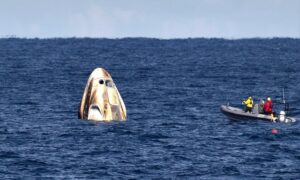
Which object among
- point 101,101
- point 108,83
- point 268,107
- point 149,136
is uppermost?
point 108,83

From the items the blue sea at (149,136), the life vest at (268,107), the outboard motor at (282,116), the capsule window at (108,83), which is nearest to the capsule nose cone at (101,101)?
the capsule window at (108,83)

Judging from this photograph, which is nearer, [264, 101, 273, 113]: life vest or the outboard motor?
the outboard motor

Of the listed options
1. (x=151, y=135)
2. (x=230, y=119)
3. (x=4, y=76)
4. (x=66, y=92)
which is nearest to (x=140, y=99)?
(x=66, y=92)

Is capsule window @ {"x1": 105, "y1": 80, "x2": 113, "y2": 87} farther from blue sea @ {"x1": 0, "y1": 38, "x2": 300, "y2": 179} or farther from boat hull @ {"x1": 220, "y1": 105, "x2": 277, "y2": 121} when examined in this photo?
boat hull @ {"x1": 220, "y1": 105, "x2": 277, "y2": 121}

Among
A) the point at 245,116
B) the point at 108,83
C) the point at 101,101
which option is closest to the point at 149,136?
the point at 101,101

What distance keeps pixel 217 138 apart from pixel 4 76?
6544cm

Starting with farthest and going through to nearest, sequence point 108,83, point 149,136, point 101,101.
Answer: point 108,83 < point 101,101 < point 149,136

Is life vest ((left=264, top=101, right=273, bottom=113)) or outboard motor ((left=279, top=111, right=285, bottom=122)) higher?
life vest ((left=264, top=101, right=273, bottom=113))

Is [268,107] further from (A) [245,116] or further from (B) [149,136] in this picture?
(B) [149,136]

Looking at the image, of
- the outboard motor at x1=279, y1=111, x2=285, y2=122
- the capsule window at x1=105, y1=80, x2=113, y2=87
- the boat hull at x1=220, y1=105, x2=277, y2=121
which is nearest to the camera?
the outboard motor at x1=279, y1=111, x2=285, y2=122

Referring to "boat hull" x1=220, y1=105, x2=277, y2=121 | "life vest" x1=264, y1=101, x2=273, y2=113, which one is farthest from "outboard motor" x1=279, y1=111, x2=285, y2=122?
"life vest" x1=264, y1=101, x2=273, y2=113

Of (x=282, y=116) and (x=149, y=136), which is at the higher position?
(x=282, y=116)

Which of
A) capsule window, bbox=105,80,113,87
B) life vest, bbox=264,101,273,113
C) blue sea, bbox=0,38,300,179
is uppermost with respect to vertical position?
capsule window, bbox=105,80,113,87

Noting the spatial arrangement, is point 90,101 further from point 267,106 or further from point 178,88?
point 178,88
